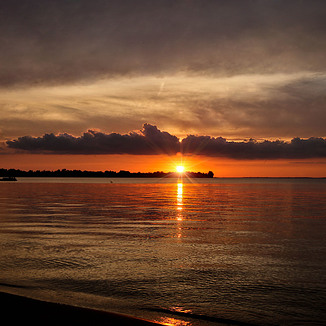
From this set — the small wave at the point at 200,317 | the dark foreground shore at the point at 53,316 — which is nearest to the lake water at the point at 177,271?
the small wave at the point at 200,317

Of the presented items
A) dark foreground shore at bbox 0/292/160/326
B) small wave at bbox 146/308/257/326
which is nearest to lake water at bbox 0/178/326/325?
small wave at bbox 146/308/257/326

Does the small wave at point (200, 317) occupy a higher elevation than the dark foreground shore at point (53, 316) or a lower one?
lower

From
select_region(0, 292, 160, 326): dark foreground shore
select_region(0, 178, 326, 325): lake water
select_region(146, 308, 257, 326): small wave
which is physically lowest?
select_region(0, 178, 326, 325): lake water

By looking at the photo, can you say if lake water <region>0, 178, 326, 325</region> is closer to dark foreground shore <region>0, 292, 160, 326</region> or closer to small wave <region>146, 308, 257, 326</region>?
small wave <region>146, 308, 257, 326</region>

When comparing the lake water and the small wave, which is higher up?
the small wave

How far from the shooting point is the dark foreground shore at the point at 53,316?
848cm

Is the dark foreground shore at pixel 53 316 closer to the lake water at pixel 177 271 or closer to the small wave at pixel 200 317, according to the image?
the lake water at pixel 177 271

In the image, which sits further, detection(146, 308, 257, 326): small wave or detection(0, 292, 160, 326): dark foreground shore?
detection(146, 308, 257, 326): small wave

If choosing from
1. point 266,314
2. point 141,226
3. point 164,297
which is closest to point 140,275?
point 164,297

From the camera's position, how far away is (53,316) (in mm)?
8828

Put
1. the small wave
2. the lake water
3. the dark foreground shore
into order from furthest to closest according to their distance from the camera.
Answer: the lake water
the small wave
the dark foreground shore

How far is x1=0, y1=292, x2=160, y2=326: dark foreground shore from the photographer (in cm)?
848

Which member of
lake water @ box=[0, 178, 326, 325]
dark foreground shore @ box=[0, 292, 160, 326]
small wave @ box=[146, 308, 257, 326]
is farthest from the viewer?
lake water @ box=[0, 178, 326, 325]

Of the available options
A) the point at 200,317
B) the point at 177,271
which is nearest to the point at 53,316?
the point at 200,317
